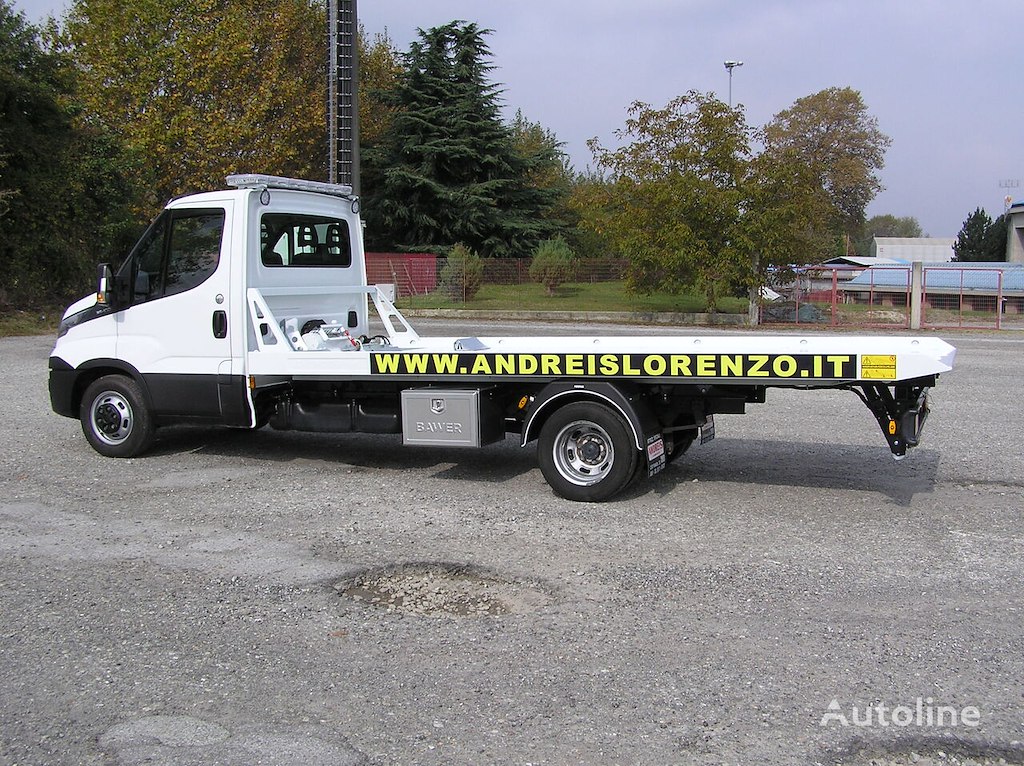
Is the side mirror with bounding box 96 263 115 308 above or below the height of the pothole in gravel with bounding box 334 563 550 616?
above

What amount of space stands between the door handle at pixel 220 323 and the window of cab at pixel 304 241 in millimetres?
600

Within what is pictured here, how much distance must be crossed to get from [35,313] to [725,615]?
2550 centimetres

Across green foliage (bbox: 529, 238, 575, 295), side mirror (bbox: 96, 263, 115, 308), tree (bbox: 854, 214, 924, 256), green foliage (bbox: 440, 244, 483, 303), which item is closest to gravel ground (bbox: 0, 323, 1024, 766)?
side mirror (bbox: 96, 263, 115, 308)

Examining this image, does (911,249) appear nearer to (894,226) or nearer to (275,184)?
(894,226)

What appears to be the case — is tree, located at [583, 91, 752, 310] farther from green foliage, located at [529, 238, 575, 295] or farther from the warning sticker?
the warning sticker

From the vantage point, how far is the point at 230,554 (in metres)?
6.30

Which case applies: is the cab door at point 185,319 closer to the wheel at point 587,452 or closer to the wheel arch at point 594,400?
the wheel arch at point 594,400

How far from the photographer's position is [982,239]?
58.3 m

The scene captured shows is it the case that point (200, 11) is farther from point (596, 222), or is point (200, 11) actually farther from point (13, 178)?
point (596, 222)

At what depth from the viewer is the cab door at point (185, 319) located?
8570mm

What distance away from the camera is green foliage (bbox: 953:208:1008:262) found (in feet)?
189

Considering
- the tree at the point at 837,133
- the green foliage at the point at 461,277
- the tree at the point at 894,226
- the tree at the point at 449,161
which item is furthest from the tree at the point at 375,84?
the tree at the point at 894,226

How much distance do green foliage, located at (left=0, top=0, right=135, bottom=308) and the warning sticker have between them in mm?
23660

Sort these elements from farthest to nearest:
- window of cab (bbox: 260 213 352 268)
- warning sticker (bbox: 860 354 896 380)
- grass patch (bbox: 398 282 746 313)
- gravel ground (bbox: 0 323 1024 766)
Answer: grass patch (bbox: 398 282 746 313), window of cab (bbox: 260 213 352 268), warning sticker (bbox: 860 354 896 380), gravel ground (bbox: 0 323 1024 766)
